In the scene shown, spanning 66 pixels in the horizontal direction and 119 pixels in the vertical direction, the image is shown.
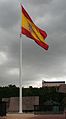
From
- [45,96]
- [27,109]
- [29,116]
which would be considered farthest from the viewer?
[45,96]

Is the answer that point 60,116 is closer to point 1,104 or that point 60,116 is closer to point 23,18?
point 1,104

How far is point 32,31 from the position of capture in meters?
31.7

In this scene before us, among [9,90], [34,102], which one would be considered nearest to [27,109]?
[34,102]

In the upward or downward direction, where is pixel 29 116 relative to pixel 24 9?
downward

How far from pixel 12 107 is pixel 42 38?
95.2 ft

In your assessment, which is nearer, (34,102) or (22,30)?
(22,30)

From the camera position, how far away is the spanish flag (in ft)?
103

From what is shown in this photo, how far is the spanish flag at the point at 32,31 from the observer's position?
31.3 metres

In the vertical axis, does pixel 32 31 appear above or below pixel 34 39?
above

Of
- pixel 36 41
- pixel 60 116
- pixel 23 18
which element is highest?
pixel 23 18

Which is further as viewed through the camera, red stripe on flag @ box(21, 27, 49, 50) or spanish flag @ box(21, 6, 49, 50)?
spanish flag @ box(21, 6, 49, 50)

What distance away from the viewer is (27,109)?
187 ft

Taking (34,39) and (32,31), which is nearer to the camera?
(34,39)

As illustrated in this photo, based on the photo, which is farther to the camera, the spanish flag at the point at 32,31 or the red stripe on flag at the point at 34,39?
the spanish flag at the point at 32,31
